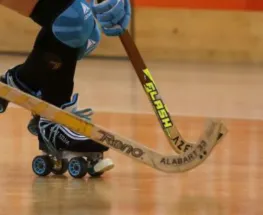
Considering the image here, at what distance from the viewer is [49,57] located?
195cm

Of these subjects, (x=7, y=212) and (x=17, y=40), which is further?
(x=17, y=40)

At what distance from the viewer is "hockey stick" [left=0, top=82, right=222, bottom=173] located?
1.83 metres

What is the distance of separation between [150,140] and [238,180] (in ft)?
1.77

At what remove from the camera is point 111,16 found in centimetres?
190

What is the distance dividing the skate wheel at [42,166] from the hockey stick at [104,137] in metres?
0.17

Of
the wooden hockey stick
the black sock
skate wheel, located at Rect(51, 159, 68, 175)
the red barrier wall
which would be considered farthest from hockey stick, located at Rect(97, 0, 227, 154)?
the red barrier wall

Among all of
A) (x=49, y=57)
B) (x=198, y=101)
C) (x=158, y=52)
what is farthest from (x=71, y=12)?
(x=158, y=52)

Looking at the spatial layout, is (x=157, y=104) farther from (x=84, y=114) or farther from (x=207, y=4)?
(x=207, y=4)

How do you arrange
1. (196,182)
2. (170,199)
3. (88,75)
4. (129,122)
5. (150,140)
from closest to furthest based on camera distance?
(170,199) < (196,182) < (150,140) < (129,122) < (88,75)

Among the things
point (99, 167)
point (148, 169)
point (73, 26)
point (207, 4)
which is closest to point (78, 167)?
point (99, 167)

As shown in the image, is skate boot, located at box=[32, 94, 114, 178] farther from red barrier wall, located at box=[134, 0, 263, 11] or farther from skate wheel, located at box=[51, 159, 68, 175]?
red barrier wall, located at box=[134, 0, 263, 11]

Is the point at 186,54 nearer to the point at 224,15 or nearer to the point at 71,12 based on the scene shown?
the point at 224,15

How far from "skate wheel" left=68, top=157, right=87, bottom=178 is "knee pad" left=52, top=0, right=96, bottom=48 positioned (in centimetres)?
25

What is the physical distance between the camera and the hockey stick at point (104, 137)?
183cm
